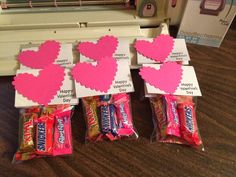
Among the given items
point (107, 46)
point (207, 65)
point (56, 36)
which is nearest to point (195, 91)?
point (207, 65)

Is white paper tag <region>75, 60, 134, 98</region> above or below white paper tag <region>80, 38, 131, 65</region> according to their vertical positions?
below

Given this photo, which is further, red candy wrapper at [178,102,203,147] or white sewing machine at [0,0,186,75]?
white sewing machine at [0,0,186,75]

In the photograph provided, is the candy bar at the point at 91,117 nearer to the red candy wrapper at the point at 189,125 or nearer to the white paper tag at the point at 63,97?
the white paper tag at the point at 63,97

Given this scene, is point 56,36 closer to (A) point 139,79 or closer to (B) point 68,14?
(B) point 68,14

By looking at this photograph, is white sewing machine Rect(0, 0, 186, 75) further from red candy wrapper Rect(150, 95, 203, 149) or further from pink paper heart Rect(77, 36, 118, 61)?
red candy wrapper Rect(150, 95, 203, 149)

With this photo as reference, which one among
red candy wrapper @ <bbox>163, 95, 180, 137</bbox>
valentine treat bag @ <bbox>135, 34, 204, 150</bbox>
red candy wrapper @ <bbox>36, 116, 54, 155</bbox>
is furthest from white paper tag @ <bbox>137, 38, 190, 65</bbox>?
red candy wrapper @ <bbox>36, 116, 54, 155</bbox>

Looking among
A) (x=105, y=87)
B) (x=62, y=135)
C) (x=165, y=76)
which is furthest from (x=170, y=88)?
(x=62, y=135)

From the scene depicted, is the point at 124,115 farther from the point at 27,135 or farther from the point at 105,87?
the point at 27,135
